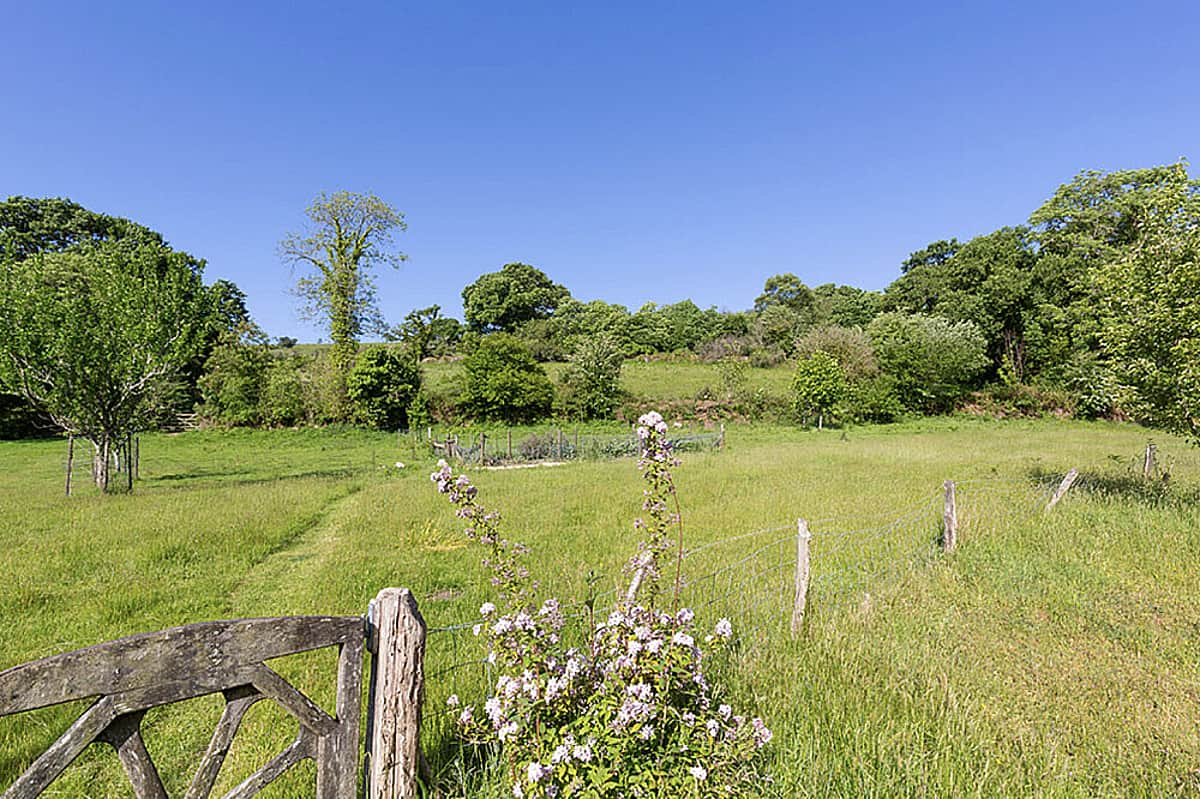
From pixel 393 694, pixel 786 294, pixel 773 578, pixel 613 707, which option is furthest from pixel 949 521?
pixel 786 294

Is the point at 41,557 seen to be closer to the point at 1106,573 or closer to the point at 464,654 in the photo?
the point at 464,654

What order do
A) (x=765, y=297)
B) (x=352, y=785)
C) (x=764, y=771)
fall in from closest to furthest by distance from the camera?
(x=352, y=785) < (x=764, y=771) < (x=765, y=297)

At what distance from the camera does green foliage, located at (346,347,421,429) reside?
86.1 ft

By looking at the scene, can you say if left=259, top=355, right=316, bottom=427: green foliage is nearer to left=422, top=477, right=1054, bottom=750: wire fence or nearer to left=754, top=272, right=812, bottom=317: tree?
left=422, top=477, right=1054, bottom=750: wire fence

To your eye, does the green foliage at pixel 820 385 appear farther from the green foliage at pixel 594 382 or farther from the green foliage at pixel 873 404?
the green foliage at pixel 594 382

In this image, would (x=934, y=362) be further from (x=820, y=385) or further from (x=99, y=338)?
(x=99, y=338)

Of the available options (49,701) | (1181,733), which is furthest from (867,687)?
(49,701)

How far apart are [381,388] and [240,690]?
87.6ft

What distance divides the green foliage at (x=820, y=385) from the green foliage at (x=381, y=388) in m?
20.1

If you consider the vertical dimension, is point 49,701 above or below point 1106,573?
above

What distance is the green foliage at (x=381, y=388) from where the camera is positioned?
26.2 meters

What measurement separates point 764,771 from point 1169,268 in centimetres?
1068

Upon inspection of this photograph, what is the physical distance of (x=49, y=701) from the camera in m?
1.38

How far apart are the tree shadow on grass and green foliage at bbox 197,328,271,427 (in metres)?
30.9
